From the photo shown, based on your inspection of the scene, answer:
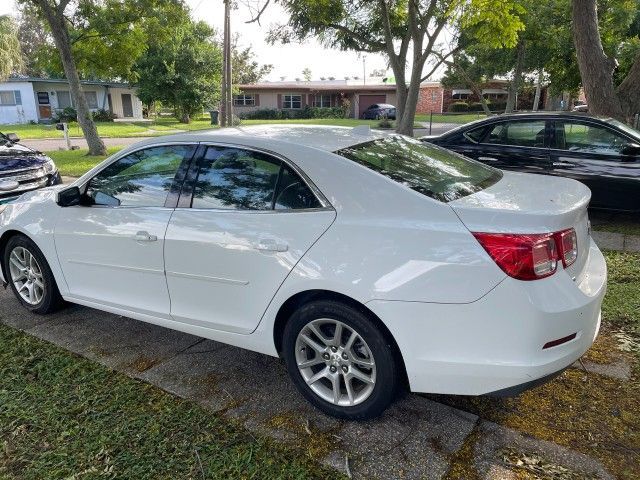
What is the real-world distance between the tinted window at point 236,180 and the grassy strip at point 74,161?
9.85 m

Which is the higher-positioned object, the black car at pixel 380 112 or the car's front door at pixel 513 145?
the car's front door at pixel 513 145

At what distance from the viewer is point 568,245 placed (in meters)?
2.54

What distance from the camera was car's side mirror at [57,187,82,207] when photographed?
377cm

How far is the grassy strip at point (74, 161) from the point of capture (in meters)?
12.4

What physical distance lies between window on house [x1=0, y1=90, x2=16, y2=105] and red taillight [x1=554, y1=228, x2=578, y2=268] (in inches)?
1644

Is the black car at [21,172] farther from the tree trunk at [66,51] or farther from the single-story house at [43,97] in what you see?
the single-story house at [43,97]

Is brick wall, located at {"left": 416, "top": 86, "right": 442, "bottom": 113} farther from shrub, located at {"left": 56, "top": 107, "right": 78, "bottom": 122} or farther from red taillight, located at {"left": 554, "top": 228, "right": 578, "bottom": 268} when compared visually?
red taillight, located at {"left": 554, "top": 228, "right": 578, "bottom": 268}

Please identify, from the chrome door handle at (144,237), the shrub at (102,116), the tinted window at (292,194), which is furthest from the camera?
the shrub at (102,116)

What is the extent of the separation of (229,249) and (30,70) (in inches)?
2447

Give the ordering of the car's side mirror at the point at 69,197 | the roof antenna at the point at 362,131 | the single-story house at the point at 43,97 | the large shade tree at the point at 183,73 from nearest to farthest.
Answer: the roof antenna at the point at 362,131
the car's side mirror at the point at 69,197
the large shade tree at the point at 183,73
the single-story house at the point at 43,97

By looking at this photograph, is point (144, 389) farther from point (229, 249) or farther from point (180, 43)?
point (180, 43)

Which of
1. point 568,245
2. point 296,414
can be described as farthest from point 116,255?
point 568,245

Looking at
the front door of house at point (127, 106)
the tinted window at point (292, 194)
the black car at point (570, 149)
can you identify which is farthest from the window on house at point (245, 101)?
the tinted window at point (292, 194)

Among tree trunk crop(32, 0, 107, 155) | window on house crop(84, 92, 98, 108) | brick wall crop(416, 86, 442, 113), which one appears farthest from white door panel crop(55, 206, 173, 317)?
brick wall crop(416, 86, 442, 113)
